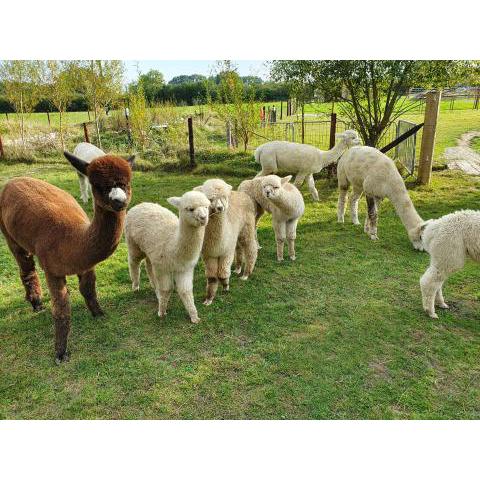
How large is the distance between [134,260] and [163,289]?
0.74m

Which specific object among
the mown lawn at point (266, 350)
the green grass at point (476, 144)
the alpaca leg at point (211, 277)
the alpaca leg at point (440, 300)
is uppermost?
the green grass at point (476, 144)

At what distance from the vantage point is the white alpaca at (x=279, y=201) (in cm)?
490

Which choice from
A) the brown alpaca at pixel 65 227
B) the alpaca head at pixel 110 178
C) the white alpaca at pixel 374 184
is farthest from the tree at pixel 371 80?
the alpaca head at pixel 110 178

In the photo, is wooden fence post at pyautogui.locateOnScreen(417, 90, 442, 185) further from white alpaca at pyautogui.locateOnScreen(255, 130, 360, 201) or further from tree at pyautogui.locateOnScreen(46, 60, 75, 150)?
tree at pyautogui.locateOnScreen(46, 60, 75, 150)

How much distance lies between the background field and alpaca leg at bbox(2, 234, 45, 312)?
0.48 ft

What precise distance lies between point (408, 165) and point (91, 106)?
31.8 feet

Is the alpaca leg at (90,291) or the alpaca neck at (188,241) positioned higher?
the alpaca neck at (188,241)

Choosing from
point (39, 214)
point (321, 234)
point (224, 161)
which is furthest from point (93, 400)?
point (224, 161)

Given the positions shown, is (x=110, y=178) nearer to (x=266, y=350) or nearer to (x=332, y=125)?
(x=266, y=350)

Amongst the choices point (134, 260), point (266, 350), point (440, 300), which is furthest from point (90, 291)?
point (440, 300)

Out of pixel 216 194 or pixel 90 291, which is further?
pixel 90 291

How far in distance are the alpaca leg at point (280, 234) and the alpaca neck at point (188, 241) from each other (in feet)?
6.49

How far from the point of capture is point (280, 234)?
5609 millimetres

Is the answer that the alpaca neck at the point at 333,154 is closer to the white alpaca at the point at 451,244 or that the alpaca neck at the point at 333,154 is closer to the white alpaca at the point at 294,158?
the white alpaca at the point at 294,158
